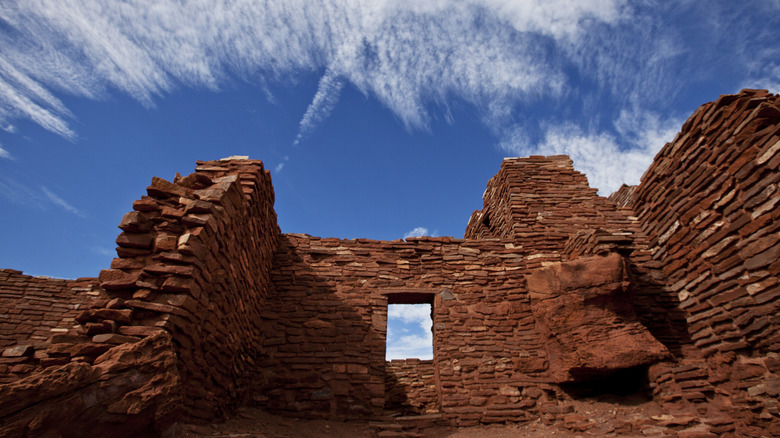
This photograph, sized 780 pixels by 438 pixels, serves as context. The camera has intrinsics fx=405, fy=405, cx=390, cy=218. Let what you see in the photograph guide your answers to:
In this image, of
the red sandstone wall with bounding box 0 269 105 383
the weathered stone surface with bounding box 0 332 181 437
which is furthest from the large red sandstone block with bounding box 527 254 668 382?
the red sandstone wall with bounding box 0 269 105 383

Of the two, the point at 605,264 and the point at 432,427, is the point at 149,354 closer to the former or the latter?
the point at 432,427

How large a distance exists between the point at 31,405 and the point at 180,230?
84.4 inches

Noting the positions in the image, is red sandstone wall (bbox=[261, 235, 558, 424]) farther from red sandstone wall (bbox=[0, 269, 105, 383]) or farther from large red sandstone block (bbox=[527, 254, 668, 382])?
red sandstone wall (bbox=[0, 269, 105, 383])

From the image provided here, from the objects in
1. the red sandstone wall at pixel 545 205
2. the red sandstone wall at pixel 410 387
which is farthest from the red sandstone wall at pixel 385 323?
the red sandstone wall at pixel 410 387

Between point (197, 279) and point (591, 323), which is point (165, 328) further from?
point (591, 323)

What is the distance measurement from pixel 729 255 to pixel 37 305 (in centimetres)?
1483

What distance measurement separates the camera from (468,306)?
7.79 m

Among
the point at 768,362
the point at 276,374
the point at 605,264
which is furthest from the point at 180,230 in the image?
the point at 768,362

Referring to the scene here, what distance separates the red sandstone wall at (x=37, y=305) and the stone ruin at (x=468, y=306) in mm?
107

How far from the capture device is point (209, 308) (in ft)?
15.8

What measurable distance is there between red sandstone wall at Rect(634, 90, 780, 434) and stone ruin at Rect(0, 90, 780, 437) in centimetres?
3

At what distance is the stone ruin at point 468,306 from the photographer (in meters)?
3.80

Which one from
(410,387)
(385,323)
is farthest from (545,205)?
(410,387)

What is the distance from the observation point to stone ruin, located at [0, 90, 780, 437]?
3.80m
